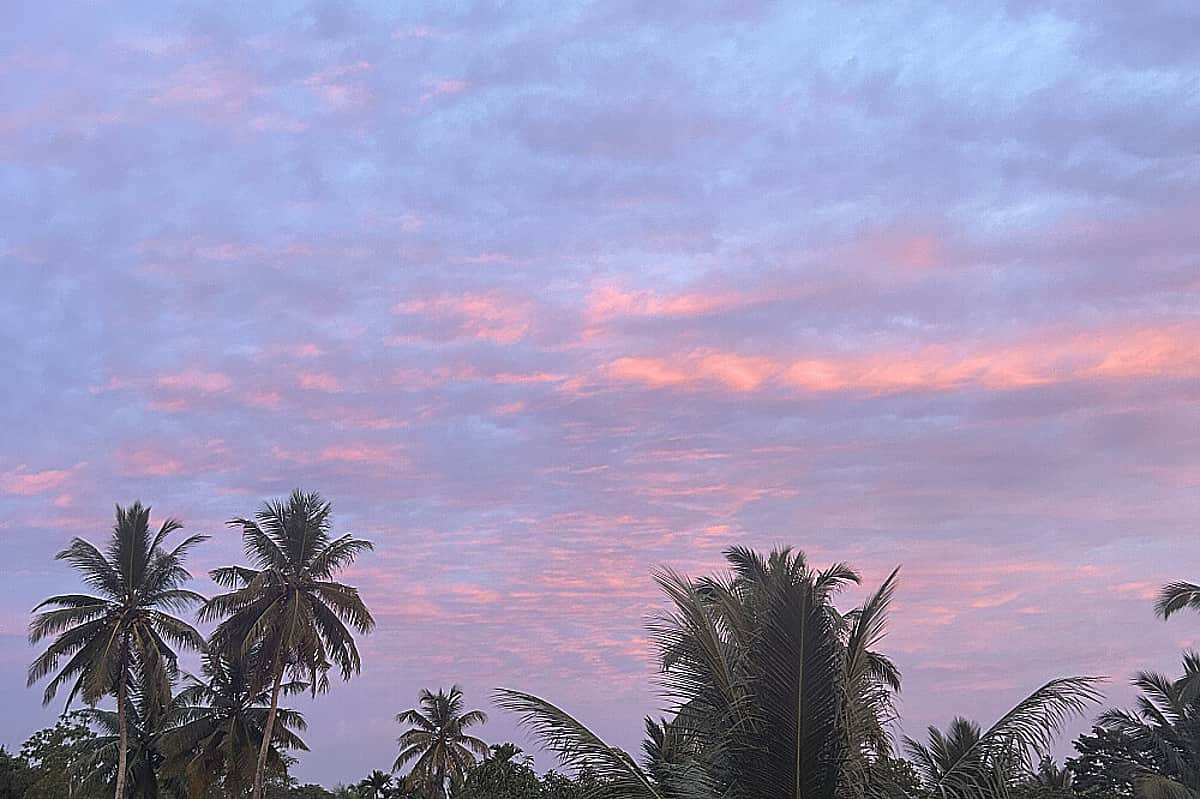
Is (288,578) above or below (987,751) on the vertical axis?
above

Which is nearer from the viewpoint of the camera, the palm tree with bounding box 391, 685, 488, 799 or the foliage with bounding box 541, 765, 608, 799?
the foliage with bounding box 541, 765, 608, 799

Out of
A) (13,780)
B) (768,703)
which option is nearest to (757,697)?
(768,703)

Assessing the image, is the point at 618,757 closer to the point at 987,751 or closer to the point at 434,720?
the point at 987,751

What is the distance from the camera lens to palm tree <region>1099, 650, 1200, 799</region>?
35.3 metres

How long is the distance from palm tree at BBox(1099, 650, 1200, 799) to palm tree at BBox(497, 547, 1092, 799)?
20.4m

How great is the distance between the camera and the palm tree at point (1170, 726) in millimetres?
35312

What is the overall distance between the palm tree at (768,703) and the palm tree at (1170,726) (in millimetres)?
20450

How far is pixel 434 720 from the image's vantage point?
208ft

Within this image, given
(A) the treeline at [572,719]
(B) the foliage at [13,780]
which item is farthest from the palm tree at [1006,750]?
(B) the foliage at [13,780]

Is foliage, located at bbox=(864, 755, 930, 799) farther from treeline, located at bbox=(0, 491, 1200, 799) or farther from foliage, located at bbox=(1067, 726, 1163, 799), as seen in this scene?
foliage, located at bbox=(1067, 726, 1163, 799)

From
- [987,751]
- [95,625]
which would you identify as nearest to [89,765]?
[95,625]

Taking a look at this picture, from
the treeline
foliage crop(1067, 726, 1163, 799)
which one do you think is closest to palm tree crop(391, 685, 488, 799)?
the treeline

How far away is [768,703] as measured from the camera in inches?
605

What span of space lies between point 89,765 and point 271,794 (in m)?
Answer: 13.7
